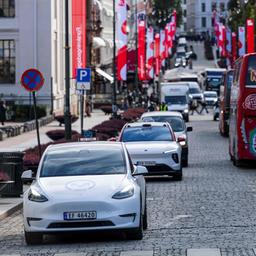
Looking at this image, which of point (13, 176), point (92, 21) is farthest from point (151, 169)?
point (92, 21)

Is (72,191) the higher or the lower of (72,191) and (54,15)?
the lower

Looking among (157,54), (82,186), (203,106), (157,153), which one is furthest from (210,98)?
(82,186)

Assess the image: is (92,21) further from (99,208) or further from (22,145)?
(99,208)

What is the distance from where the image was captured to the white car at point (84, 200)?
1382cm

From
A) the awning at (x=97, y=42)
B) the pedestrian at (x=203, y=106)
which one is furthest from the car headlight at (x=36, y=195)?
the pedestrian at (x=203, y=106)

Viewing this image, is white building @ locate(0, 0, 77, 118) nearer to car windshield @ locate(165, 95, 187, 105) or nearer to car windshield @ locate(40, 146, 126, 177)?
car windshield @ locate(165, 95, 187, 105)

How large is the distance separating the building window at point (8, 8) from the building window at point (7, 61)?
1629 mm

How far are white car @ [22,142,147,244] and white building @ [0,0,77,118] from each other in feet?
159

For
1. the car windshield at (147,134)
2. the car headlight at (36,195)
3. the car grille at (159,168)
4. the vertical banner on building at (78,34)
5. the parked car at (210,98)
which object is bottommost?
the car grille at (159,168)

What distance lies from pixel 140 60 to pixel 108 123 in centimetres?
2689

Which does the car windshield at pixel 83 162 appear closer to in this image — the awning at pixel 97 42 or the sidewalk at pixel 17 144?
the sidewalk at pixel 17 144

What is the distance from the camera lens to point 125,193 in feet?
46.2

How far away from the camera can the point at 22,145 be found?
1654 inches

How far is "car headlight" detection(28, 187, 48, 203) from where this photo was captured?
1400cm
